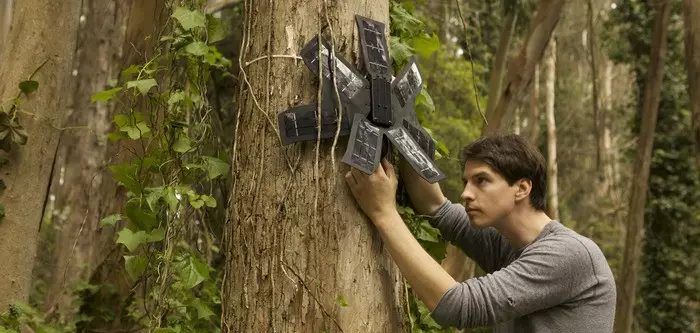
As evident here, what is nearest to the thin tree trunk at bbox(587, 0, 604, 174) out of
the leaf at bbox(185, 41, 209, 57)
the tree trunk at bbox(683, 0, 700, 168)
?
the tree trunk at bbox(683, 0, 700, 168)

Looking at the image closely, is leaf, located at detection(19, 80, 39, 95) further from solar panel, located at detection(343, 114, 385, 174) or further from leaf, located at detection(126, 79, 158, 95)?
solar panel, located at detection(343, 114, 385, 174)

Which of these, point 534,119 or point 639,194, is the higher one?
point 534,119

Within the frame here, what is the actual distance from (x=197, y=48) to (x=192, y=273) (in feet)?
3.23

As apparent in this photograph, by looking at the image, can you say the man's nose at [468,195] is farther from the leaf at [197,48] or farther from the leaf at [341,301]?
the leaf at [197,48]

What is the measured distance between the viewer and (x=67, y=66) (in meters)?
5.44

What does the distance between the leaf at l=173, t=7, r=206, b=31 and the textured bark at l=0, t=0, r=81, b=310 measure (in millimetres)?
1719

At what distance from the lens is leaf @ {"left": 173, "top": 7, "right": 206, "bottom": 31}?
3875 millimetres

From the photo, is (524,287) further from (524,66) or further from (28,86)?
(524,66)

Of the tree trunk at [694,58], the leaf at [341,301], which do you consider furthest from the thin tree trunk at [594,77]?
the leaf at [341,301]

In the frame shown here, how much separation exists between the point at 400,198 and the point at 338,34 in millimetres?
772

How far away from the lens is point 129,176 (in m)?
4.02

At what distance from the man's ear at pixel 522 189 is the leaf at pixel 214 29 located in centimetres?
153

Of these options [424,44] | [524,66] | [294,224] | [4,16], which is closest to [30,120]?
[424,44]

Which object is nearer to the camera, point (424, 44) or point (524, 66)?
point (424, 44)
